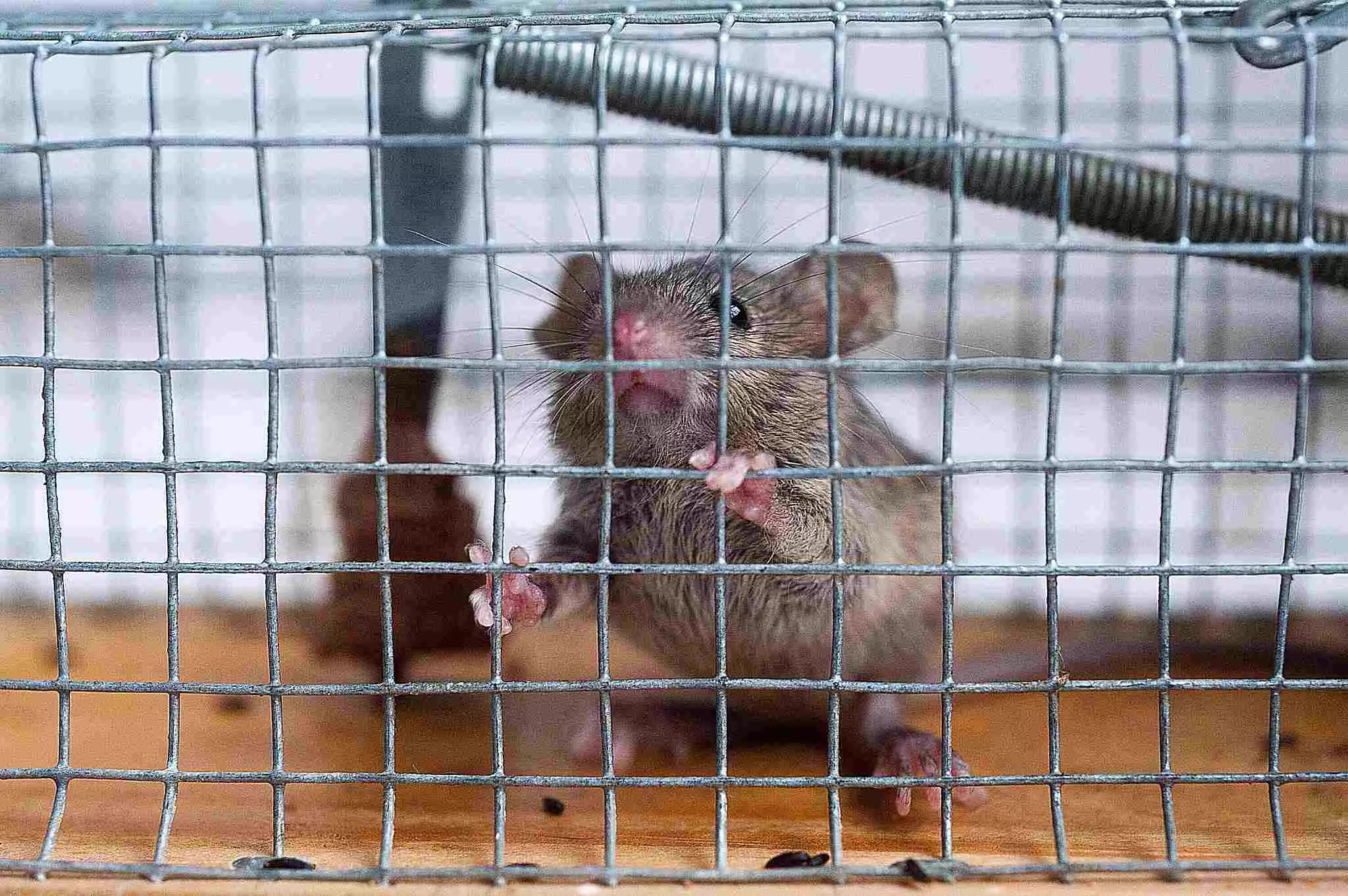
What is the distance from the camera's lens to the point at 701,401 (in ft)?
6.84

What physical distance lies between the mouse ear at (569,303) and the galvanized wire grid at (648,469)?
0.64 metres

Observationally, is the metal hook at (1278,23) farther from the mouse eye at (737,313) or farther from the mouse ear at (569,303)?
the mouse ear at (569,303)

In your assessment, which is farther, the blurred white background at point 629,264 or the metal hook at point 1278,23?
the blurred white background at point 629,264

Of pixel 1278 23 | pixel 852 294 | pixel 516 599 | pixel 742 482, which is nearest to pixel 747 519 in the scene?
pixel 742 482

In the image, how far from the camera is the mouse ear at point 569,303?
7.22 feet

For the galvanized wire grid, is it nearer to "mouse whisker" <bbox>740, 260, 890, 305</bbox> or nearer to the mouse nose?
the mouse nose

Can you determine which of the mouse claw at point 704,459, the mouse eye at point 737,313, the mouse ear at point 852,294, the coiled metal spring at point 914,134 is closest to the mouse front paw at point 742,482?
the mouse claw at point 704,459

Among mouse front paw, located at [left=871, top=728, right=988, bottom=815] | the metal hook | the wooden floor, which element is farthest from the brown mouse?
the metal hook

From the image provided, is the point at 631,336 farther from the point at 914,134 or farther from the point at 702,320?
the point at 914,134

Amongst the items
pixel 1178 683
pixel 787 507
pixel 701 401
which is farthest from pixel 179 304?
pixel 1178 683

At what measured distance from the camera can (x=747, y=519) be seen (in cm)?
202

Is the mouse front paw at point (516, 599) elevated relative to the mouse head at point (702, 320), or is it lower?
lower

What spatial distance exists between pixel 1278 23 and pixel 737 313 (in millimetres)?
992

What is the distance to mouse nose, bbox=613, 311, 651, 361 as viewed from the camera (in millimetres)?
1725
